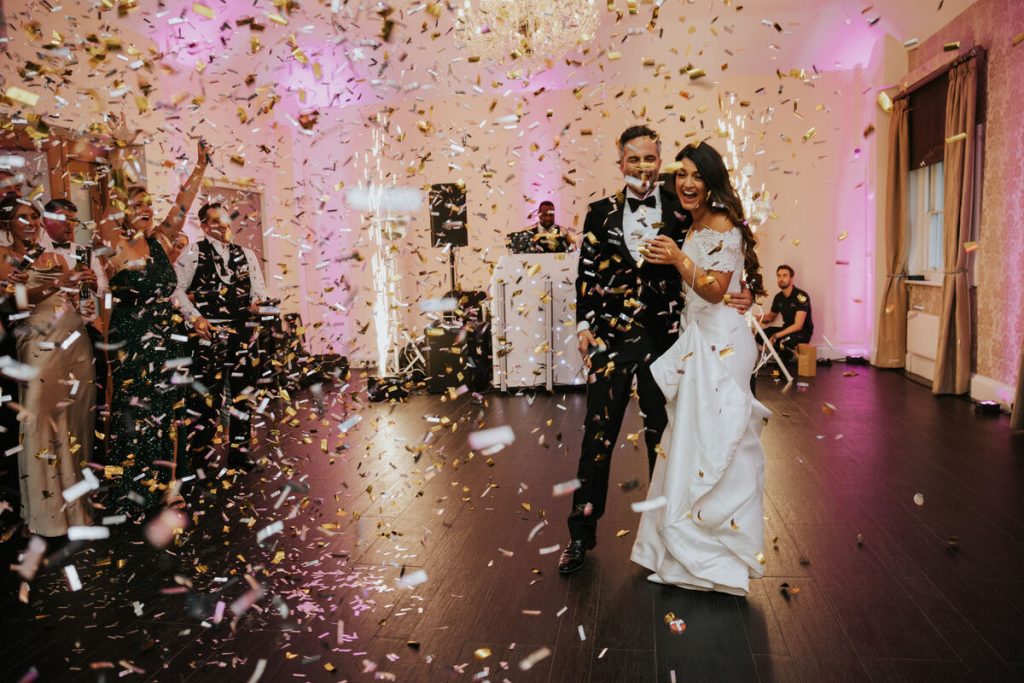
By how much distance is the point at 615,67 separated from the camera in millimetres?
8992

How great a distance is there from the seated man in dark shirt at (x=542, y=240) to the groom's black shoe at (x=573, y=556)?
415 centimetres

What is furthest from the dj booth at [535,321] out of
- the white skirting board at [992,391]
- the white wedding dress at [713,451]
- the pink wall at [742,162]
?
the white wedding dress at [713,451]

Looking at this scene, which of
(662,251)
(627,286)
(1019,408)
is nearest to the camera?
(662,251)

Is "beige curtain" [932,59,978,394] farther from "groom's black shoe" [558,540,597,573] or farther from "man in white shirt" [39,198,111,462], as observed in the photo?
"man in white shirt" [39,198,111,462]

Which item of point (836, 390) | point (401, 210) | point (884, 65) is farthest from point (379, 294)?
point (884, 65)

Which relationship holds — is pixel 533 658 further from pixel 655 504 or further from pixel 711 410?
pixel 711 410

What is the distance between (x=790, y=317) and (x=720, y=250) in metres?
6.50

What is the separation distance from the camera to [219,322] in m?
4.42

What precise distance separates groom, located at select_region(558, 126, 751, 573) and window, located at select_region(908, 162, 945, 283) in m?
5.82

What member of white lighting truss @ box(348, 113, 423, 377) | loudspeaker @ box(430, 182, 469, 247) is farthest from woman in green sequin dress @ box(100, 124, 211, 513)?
white lighting truss @ box(348, 113, 423, 377)

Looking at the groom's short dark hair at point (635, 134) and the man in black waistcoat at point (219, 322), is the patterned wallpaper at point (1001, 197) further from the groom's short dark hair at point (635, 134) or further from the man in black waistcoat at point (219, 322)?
the man in black waistcoat at point (219, 322)

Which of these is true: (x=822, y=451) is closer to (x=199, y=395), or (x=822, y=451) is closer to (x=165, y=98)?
(x=199, y=395)

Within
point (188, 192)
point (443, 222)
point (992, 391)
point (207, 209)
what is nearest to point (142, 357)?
point (188, 192)

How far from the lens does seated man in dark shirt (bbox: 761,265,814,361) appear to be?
27.8 feet
